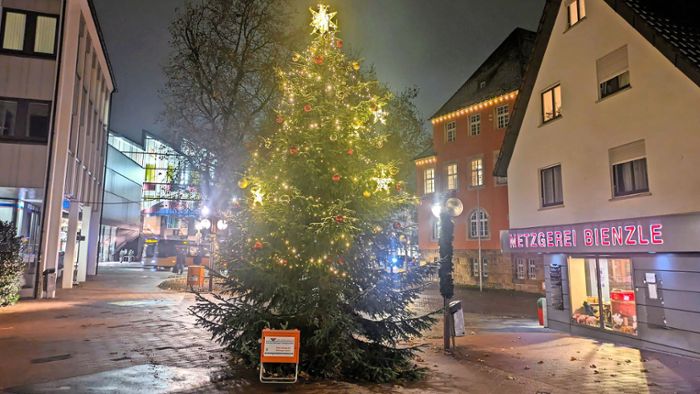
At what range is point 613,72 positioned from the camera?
41.0ft

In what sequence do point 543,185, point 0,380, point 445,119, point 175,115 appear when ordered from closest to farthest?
1. point 0,380
2. point 543,185
3. point 175,115
4. point 445,119

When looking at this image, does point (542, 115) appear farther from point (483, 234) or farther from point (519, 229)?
point (483, 234)

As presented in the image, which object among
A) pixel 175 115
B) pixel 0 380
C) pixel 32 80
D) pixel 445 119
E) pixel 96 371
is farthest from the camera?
pixel 445 119

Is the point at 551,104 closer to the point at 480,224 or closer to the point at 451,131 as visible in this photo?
the point at 480,224

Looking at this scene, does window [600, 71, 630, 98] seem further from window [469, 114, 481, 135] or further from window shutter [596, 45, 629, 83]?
window [469, 114, 481, 135]

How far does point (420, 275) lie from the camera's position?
8375 mm

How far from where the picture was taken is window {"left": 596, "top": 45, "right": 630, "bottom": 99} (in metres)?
12.2

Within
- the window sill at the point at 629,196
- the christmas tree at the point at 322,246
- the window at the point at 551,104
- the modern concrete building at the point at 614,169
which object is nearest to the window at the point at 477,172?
the modern concrete building at the point at 614,169

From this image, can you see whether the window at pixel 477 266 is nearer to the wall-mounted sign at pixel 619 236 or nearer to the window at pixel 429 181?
the window at pixel 429 181

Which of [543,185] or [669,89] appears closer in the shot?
[669,89]

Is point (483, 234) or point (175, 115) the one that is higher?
point (175, 115)

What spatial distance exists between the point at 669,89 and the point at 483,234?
892 inches

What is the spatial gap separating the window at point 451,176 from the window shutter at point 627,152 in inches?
893

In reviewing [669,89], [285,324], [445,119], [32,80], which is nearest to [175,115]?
[32,80]
